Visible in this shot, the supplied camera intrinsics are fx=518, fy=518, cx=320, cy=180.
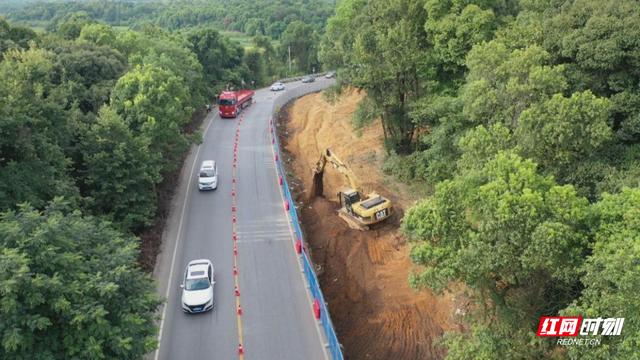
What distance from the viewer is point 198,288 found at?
83.3 feet

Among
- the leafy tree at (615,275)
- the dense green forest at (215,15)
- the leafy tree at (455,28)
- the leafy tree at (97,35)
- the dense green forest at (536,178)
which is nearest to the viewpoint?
the leafy tree at (615,275)

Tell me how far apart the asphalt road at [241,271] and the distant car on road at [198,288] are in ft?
1.55

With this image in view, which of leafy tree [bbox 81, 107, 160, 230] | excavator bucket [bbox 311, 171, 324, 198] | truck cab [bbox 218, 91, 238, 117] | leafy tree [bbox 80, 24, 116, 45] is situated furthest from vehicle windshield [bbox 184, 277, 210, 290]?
truck cab [bbox 218, 91, 238, 117]

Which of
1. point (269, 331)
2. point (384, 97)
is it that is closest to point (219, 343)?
point (269, 331)

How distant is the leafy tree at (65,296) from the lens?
14.3 metres

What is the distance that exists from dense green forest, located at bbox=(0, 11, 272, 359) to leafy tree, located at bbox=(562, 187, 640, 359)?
13281 millimetres

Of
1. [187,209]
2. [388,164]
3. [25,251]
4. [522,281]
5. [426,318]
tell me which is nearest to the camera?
[25,251]

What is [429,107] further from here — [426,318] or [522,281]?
[522,281]

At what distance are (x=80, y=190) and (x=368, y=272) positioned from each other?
16719mm

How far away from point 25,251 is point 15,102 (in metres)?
10.0

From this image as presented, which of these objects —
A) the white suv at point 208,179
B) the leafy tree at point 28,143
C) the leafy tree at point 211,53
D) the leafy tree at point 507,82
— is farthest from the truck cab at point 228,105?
the leafy tree at point 507,82

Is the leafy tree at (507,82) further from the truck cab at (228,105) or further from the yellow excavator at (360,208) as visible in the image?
the truck cab at (228,105)

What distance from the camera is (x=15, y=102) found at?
74.3 ft

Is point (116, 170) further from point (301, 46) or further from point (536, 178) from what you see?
point (301, 46)
